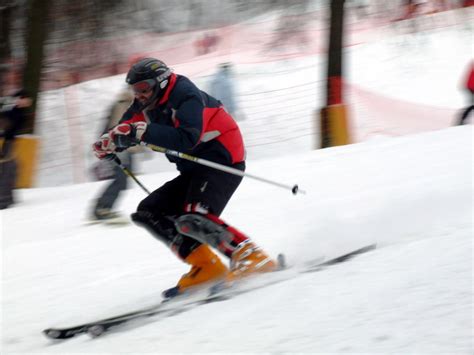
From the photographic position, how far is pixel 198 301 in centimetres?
446

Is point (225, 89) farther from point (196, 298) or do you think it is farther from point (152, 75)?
point (196, 298)

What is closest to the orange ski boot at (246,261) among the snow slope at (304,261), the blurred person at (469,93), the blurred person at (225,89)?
the snow slope at (304,261)

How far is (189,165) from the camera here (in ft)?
16.4

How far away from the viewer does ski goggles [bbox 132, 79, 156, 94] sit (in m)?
4.64

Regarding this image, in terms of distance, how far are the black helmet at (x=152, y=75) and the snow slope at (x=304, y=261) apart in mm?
1362

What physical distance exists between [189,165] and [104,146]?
0.59 m

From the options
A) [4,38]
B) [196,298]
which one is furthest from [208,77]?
[196,298]

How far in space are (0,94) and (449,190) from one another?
27.9ft

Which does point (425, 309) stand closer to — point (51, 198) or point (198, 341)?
point (198, 341)

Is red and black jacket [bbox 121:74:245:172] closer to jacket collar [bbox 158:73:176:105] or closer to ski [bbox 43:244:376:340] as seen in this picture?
jacket collar [bbox 158:73:176:105]

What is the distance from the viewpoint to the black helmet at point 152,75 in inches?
182

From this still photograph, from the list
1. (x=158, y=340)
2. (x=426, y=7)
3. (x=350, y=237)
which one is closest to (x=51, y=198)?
(x=350, y=237)

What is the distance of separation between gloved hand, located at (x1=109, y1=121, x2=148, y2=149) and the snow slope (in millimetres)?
1065

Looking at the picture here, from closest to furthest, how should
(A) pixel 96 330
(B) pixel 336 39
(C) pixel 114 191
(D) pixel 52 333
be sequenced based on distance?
(A) pixel 96 330 < (D) pixel 52 333 < (C) pixel 114 191 < (B) pixel 336 39
